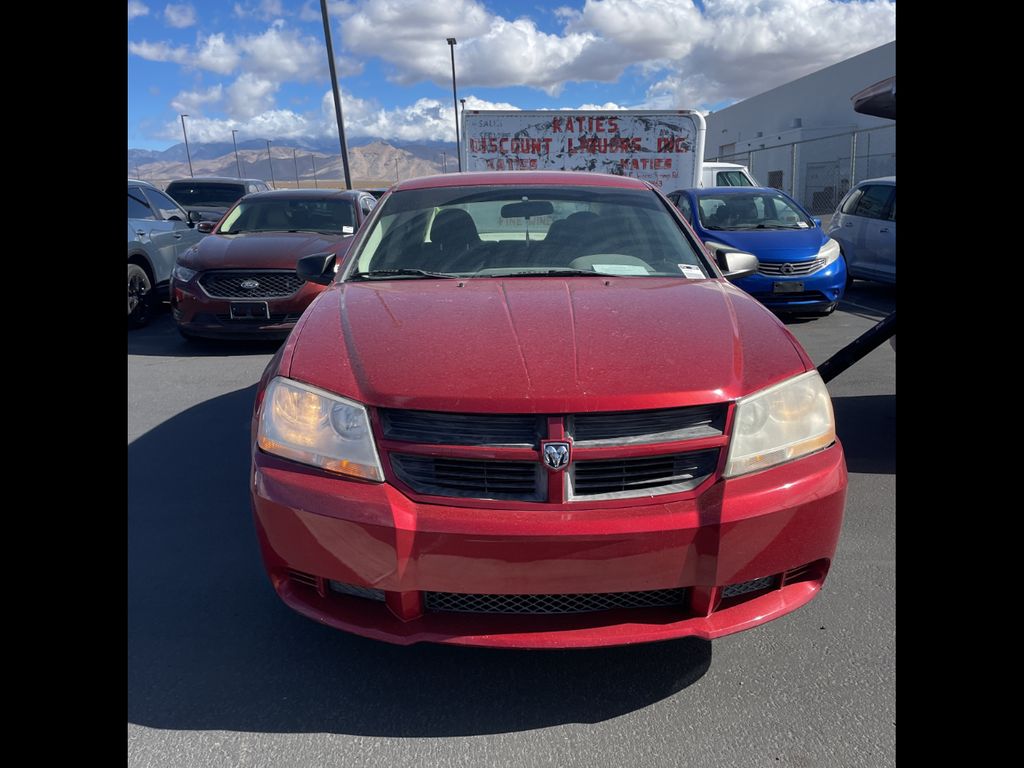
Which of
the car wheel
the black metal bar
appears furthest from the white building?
the black metal bar

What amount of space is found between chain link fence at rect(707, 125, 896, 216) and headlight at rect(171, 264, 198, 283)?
20.7 meters

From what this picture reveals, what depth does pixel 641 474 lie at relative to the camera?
2.12 m

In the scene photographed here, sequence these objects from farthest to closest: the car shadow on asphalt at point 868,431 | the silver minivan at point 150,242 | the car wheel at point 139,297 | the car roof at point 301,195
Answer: the car roof at point 301,195
the silver minivan at point 150,242
the car wheel at point 139,297
the car shadow on asphalt at point 868,431

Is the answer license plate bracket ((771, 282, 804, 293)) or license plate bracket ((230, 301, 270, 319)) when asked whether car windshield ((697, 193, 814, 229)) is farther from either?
license plate bracket ((230, 301, 270, 319))

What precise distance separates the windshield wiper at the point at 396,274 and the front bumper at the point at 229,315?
13.2 feet

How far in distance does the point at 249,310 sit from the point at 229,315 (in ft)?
0.70

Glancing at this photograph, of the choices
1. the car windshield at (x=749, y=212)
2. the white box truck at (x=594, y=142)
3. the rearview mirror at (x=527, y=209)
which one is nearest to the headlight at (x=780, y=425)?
the rearview mirror at (x=527, y=209)

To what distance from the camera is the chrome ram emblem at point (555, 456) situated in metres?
2.05

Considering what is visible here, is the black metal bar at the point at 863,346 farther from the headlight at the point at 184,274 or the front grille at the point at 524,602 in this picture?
the headlight at the point at 184,274

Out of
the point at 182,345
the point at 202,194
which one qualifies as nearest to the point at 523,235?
the point at 182,345

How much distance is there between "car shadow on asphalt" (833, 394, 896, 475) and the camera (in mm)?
4301

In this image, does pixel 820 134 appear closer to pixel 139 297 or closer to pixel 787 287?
pixel 787 287
